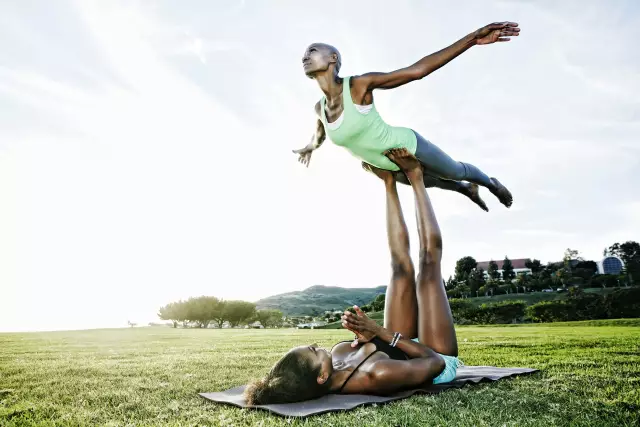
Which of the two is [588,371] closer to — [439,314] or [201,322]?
[439,314]

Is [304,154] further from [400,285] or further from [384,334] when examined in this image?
[384,334]

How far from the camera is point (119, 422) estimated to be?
353cm

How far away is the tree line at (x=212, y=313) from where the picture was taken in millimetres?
49031

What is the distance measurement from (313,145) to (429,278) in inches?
93.8

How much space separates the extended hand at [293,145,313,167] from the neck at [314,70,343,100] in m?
1.01

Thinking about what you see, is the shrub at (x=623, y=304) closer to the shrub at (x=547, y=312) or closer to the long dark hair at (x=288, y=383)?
the shrub at (x=547, y=312)

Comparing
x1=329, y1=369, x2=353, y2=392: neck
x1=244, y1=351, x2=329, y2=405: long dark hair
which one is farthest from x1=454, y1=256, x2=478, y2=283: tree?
x1=244, y1=351, x2=329, y2=405: long dark hair

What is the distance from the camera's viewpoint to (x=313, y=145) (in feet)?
19.9

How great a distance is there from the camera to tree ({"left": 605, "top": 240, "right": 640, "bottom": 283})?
64938mm

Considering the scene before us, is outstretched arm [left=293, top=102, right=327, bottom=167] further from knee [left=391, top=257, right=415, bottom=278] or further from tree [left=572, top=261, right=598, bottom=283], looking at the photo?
tree [left=572, top=261, right=598, bottom=283]

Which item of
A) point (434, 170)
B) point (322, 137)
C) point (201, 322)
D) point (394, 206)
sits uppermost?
point (322, 137)

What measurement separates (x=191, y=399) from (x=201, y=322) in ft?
154

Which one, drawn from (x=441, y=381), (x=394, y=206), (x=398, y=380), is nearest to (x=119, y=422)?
(x=398, y=380)

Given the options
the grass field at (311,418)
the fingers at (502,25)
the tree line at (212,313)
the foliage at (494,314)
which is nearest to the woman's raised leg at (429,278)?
the grass field at (311,418)
